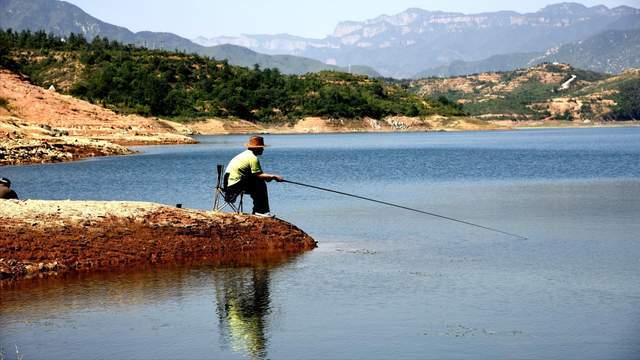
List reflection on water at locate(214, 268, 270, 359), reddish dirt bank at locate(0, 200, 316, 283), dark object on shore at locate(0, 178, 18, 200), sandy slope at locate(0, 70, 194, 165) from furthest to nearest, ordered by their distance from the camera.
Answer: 1. sandy slope at locate(0, 70, 194, 165)
2. dark object on shore at locate(0, 178, 18, 200)
3. reddish dirt bank at locate(0, 200, 316, 283)
4. reflection on water at locate(214, 268, 270, 359)

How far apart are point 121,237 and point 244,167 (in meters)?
3.71

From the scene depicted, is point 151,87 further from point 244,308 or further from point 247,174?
point 244,308

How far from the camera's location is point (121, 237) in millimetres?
20469

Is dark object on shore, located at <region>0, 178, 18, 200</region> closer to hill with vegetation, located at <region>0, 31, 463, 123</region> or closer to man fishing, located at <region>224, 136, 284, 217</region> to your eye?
man fishing, located at <region>224, 136, 284, 217</region>

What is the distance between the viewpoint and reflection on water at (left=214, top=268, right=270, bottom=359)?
1327 cm

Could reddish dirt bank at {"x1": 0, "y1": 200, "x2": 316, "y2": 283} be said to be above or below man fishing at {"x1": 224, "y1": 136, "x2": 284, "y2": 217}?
below

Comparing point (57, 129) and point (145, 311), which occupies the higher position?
point (57, 129)

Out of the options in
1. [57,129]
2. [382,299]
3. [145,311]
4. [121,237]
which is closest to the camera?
[145,311]

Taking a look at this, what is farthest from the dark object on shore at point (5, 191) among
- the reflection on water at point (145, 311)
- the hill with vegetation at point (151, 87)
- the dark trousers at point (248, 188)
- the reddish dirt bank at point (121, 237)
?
the hill with vegetation at point (151, 87)

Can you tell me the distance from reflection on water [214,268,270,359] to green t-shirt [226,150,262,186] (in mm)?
3490

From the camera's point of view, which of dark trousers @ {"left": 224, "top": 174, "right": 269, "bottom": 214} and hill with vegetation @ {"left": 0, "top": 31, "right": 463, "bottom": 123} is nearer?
dark trousers @ {"left": 224, "top": 174, "right": 269, "bottom": 214}

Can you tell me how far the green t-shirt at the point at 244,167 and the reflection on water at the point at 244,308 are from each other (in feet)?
11.4

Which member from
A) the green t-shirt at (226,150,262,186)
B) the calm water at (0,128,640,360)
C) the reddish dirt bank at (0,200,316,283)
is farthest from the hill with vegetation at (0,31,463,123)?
the reddish dirt bank at (0,200,316,283)

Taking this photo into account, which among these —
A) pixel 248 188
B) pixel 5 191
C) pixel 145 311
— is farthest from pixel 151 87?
pixel 145 311
